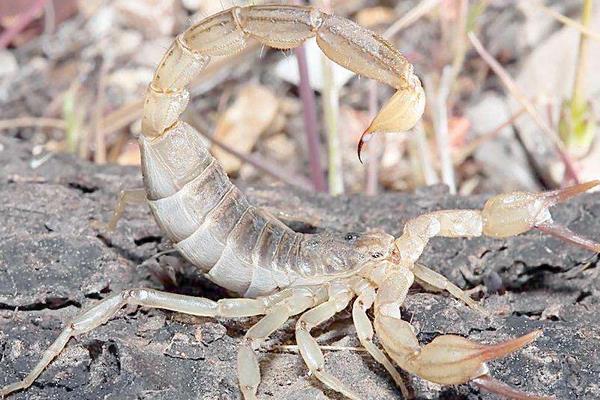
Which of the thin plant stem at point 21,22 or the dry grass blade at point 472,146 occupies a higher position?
the thin plant stem at point 21,22

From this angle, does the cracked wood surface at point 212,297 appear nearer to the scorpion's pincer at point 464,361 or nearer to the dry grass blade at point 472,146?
the scorpion's pincer at point 464,361

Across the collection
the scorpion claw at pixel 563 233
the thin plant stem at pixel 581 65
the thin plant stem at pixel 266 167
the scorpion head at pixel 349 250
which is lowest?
the thin plant stem at pixel 266 167

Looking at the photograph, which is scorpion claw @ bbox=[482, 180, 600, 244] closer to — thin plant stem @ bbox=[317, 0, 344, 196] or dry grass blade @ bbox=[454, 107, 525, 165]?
thin plant stem @ bbox=[317, 0, 344, 196]

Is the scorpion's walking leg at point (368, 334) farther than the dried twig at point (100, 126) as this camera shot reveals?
No

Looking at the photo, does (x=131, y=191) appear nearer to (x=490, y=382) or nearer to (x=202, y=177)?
(x=202, y=177)

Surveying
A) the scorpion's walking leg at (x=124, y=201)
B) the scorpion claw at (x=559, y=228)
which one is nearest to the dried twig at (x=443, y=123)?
the scorpion claw at (x=559, y=228)

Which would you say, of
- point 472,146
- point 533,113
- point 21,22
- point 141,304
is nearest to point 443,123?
point 472,146

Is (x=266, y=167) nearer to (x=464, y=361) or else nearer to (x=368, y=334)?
(x=368, y=334)

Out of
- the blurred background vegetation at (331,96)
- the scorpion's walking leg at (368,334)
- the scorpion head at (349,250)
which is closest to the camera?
the scorpion's walking leg at (368,334)
